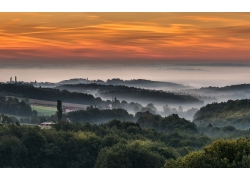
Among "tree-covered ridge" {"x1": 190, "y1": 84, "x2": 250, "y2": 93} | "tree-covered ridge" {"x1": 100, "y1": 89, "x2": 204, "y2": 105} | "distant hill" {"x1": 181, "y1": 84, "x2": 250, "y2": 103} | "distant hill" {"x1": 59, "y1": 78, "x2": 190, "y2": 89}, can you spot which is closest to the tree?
"distant hill" {"x1": 59, "y1": 78, "x2": 190, "y2": 89}

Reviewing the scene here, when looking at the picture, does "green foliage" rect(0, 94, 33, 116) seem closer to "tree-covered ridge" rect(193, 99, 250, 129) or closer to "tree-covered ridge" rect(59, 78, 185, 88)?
"tree-covered ridge" rect(59, 78, 185, 88)

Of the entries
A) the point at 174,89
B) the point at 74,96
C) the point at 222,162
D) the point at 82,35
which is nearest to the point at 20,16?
the point at 82,35

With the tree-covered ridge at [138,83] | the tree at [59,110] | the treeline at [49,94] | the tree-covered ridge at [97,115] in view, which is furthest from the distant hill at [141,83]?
the tree-covered ridge at [97,115]

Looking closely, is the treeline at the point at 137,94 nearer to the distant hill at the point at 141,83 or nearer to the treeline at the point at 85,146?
the distant hill at the point at 141,83

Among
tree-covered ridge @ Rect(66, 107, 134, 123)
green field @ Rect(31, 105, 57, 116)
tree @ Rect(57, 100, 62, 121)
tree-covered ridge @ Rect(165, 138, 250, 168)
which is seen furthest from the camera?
tree-covered ridge @ Rect(66, 107, 134, 123)

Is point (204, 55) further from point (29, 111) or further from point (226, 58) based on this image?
point (29, 111)
